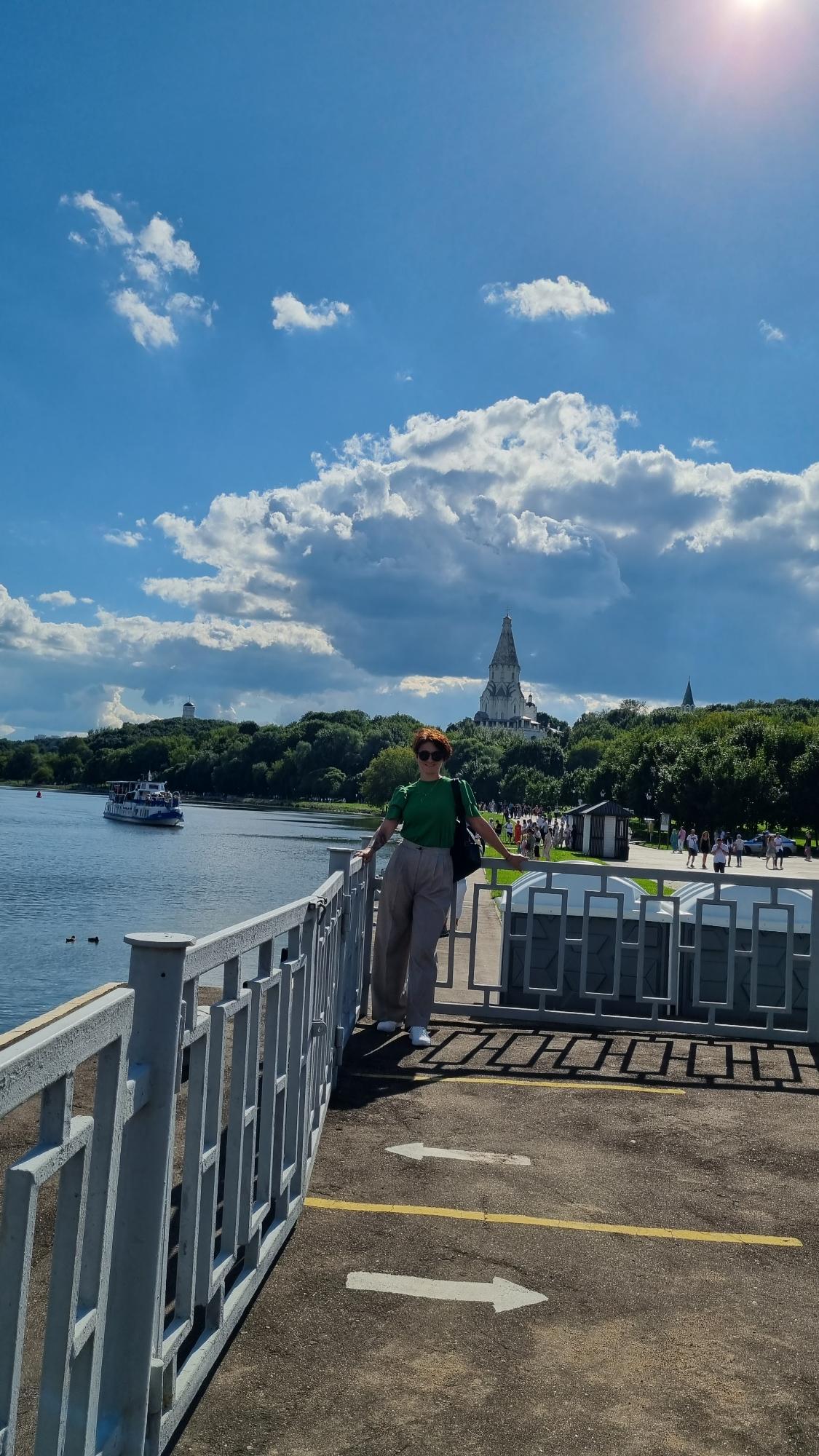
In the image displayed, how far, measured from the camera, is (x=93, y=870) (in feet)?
160

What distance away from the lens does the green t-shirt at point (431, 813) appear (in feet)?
23.7

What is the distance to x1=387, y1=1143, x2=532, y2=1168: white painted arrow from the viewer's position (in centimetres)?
518

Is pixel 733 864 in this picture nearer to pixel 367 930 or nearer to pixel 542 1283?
pixel 367 930

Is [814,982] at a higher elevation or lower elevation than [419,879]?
lower

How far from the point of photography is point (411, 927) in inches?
294

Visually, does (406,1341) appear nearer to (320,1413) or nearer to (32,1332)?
(320,1413)

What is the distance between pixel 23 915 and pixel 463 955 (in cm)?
2077

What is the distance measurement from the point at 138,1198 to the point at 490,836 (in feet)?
17.3

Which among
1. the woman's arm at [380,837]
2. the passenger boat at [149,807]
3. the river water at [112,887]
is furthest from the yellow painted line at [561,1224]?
the passenger boat at [149,807]

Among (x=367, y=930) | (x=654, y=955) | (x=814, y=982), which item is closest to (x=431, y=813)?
(x=367, y=930)

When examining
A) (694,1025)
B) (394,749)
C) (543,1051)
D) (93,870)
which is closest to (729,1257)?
(543,1051)

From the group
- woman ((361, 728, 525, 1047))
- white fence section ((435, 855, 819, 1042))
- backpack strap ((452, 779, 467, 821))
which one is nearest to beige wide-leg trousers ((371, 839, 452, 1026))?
woman ((361, 728, 525, 1047))

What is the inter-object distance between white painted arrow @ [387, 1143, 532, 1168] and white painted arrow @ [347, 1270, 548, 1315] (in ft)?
4.02

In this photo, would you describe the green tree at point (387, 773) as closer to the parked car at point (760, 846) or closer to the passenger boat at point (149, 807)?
the passenger boat at point (149, 807)
